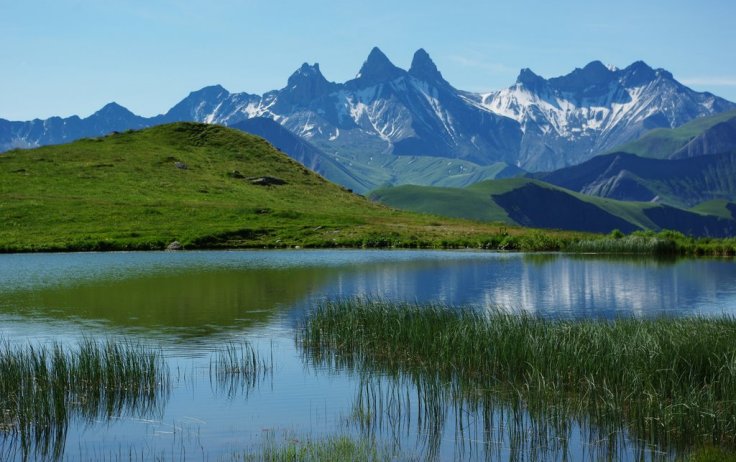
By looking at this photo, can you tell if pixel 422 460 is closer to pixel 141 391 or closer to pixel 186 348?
pixel 141 391

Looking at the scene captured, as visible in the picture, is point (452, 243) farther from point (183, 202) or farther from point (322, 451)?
point (322, 451)

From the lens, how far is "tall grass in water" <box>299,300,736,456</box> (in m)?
20.0

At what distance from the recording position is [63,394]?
22984 millimetres

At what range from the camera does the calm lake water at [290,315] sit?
2031 cm

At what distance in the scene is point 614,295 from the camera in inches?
2108

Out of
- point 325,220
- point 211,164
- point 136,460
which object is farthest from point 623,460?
point 211,164

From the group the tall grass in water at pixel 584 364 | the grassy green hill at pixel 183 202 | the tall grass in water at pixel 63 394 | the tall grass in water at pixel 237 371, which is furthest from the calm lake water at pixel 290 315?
the grassy green hill at pixel 183 202

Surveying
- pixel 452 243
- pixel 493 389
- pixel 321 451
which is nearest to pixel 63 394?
pixel 321 451

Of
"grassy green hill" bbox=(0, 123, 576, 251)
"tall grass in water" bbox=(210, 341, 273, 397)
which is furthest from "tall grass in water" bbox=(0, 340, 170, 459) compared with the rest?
"grassy green hill" bbox=(0, 123, 576, 251)

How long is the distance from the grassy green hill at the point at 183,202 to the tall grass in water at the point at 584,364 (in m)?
75.9

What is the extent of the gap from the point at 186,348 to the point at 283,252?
211 feet

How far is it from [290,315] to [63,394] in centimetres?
2084

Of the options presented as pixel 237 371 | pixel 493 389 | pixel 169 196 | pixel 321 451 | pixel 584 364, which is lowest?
pixel 321 451

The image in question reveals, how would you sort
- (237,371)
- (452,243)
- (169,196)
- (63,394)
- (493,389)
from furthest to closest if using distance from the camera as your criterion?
(169,196) → (452,243) → (237,371) → (493,389) → (63,394)
